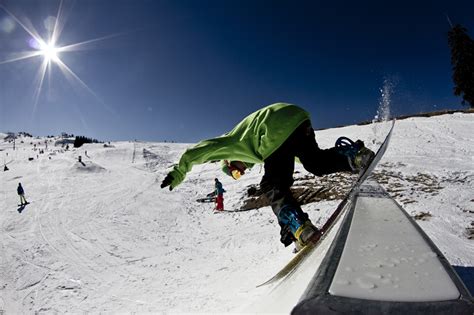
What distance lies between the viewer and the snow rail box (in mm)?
778

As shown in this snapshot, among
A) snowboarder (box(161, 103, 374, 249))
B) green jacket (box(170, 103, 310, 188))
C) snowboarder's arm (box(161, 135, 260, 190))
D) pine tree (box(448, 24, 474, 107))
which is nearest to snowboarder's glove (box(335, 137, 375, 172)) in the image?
snowboarder (box(161, 103, 374, 249))

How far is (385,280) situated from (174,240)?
22.8ft

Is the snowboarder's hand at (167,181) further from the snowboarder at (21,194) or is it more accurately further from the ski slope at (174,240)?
the snowboarder at (21,194)

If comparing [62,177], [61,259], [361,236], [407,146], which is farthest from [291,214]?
[62,177]

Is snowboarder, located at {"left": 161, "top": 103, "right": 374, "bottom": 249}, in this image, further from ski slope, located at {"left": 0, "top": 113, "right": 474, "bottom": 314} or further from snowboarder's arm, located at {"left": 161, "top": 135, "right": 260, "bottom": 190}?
ski slope, located at {"left": 0, "top": 113, "right": 474, "bottom": 314}

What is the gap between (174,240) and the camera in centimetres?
732

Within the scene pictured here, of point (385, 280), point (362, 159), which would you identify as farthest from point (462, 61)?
point (385, 280)

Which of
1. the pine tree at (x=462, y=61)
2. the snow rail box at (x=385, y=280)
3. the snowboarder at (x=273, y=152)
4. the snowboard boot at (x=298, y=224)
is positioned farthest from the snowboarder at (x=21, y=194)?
the pine tree at (x=462, y=61)

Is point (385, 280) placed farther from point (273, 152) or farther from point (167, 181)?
point (167, 181)

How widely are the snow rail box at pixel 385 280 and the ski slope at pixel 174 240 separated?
105cm

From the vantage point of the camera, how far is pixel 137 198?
46.0 feet

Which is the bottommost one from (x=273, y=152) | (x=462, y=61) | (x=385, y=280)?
(x=385, y=280)

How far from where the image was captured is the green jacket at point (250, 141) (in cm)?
267

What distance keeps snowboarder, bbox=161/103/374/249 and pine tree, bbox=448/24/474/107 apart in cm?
3216
